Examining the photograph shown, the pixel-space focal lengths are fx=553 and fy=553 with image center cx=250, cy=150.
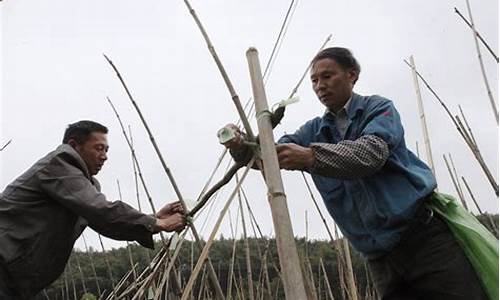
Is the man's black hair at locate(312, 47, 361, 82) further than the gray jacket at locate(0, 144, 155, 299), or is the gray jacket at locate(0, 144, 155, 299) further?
the gray jacket at locate(0, 144, 155, 299)

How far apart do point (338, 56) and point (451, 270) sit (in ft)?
1.38

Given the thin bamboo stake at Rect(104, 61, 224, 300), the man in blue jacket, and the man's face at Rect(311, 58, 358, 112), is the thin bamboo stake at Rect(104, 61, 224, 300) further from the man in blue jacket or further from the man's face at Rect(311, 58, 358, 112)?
the man's face at Rect(311, 58, 358, 112)

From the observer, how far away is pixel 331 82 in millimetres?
1019

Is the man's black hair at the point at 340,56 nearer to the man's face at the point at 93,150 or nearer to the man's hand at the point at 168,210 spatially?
the man's hand at the point at 168,210

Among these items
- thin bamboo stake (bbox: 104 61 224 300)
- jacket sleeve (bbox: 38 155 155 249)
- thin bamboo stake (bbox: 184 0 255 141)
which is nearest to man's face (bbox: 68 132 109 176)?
jacket sleeve (bbox: 38 155 155 249)

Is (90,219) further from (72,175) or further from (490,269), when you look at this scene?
(490,269)

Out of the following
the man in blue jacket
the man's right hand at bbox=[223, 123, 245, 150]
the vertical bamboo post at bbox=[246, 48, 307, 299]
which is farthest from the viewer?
the man in blue jacket

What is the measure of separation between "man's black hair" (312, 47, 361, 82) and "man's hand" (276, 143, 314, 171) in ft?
0.97

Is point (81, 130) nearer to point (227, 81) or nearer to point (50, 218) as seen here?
point (50, 218)

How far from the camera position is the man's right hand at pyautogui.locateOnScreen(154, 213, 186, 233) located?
1.08 m

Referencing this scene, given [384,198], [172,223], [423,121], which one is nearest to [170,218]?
[172,223]

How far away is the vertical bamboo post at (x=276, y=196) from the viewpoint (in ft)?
2.01

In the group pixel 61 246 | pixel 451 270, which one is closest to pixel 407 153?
pixel 451 270

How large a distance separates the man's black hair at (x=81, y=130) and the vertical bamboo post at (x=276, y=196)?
2.65ft
